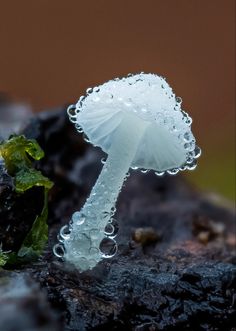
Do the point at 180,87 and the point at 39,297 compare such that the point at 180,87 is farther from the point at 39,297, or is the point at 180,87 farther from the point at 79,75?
the point at 39,297

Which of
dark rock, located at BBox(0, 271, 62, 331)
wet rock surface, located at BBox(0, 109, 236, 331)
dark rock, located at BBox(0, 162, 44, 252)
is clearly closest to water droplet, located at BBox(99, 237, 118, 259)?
wet rock surface, located at BBox(0, 109, 236, 331)

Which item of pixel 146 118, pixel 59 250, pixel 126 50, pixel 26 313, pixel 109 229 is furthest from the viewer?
pixel 126 50

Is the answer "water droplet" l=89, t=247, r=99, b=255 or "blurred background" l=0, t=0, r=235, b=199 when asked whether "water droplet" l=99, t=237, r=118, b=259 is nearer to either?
"water droplet" l=89, t=247, r=99, b=255

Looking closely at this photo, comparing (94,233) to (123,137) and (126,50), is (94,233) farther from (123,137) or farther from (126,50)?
(126,50)

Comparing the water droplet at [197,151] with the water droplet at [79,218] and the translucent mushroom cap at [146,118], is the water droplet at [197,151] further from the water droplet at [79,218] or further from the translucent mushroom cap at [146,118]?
the water droplet at [79,218]

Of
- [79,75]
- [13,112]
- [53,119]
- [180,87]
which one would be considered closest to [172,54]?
[180,87]

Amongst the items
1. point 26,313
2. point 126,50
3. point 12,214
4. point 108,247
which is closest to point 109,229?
point 108,247
